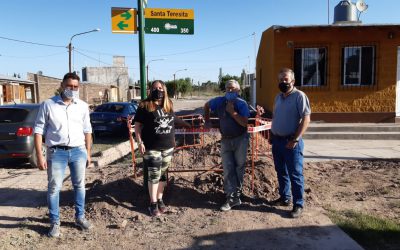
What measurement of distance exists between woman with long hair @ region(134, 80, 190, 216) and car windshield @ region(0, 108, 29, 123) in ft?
14.5

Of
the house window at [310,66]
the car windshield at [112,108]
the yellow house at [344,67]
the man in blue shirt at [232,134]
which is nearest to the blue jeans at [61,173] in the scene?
the man in blue shirt at [232,134]

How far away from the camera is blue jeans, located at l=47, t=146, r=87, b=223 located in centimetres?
434

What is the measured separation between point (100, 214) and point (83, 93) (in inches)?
1538

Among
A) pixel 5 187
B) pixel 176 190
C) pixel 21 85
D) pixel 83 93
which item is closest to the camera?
pixel 176 190

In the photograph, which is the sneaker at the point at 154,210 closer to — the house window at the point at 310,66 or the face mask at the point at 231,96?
the face mask at the point at 231,96

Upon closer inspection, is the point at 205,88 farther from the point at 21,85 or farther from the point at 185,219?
the point at 185,219

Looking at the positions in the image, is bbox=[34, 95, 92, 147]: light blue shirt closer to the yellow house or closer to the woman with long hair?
the woman with long hair

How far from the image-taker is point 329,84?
44.3 feet

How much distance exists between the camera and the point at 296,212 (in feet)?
16.0

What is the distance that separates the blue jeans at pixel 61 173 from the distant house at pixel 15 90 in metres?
26.1

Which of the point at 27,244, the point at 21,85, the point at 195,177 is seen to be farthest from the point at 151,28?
the point at 21,85

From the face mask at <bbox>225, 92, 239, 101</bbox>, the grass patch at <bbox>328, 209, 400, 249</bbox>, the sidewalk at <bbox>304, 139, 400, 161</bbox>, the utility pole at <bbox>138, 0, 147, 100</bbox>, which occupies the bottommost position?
the grass patch at <bbox>328, 209, 400, 249</bbox>

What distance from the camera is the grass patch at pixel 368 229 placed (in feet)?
13.7

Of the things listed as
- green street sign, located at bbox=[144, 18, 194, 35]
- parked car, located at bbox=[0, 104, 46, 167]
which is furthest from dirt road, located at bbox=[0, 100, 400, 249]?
green street sign, located at bbox=[144, 18, 194, 35]
